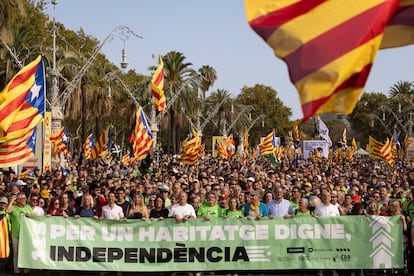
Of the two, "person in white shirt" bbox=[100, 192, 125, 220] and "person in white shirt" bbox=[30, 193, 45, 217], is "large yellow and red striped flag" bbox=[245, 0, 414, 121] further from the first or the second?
"person in white shirt" bbox=[30, 193, 45, 217]

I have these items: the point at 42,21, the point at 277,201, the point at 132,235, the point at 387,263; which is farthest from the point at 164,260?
the point at 42,21

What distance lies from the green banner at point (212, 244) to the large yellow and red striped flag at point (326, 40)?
574 cm

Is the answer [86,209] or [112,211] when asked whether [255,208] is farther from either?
[86,209]

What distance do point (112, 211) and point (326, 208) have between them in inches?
133

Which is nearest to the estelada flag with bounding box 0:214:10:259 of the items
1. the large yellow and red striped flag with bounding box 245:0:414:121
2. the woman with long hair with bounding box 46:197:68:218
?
the woman with long hair with bounding box 46:197:68:218

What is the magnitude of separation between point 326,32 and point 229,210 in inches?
257

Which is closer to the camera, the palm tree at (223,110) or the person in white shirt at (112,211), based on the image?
the person in white shirt at (112,211)

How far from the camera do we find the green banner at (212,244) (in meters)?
10.3

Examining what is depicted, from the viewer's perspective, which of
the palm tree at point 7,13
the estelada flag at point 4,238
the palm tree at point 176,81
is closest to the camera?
the estelada flag at point 4,238

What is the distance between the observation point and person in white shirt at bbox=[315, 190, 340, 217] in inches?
415

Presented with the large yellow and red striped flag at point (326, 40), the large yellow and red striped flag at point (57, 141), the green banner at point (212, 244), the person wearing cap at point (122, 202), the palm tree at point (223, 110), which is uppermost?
the palm tree at point (223, 110)

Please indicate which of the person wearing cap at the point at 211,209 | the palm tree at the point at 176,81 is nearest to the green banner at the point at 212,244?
the person wearing cap at the point at 211,209

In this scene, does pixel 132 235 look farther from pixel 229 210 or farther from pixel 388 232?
pixel 388 232

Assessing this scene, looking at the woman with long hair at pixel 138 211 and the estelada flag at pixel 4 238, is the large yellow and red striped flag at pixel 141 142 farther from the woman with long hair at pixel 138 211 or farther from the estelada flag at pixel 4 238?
the estelada flag at pixel 4 238
